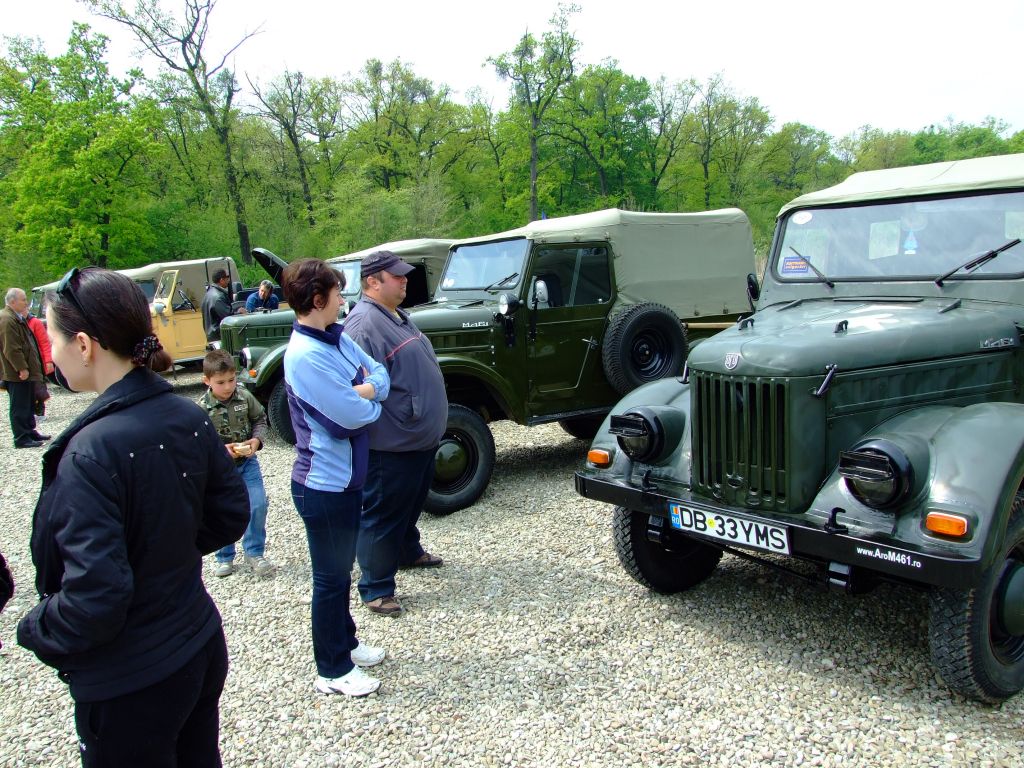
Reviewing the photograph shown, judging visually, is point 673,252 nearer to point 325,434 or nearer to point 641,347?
point 641,347

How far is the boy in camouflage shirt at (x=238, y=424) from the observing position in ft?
13.6

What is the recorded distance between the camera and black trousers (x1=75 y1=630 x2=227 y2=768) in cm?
156

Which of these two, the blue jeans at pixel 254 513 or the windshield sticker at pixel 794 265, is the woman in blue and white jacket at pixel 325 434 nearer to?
the blue jeans at pixel 254 513

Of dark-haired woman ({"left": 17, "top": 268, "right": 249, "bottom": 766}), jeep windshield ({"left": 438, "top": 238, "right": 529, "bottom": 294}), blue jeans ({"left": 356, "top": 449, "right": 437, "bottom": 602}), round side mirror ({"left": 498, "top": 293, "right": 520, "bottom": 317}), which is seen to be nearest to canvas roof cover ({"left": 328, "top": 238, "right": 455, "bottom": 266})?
jeep windshield ({"left": 438, "top": 238, "right": 529, "bottom": 294})

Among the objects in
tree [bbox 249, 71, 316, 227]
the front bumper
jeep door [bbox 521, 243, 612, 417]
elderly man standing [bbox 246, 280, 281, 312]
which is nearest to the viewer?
the front bumper

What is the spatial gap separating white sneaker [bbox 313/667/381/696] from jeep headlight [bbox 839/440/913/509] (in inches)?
82.7

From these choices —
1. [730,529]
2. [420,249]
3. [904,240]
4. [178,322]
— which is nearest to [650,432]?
[730,529]

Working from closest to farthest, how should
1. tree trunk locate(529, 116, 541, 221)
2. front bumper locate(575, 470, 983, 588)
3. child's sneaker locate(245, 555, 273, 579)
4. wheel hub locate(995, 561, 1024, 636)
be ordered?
front bumper locate(575, 470, 983, 588) → wheel hub locate(995, 561, 1024, 636) → child's sneaker locate(245, 555, 273, 579) → tree trunk locate(529, 116, 541, 221)

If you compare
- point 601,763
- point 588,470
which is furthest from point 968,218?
point 601,763

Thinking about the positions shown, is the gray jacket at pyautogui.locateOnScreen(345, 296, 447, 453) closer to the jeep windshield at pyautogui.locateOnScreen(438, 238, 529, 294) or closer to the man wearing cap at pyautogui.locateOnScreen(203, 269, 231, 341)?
the jeep windshield at pyautogui.locateOnScreen(438, 238, 529, 294)

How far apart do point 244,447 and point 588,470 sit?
189 centimetres

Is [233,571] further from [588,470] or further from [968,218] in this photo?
[968,218]

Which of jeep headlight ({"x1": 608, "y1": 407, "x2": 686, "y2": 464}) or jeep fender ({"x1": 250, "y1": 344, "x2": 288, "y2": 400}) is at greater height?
jeep headlight ({"x1": 608, "y1": 407, "x2": 686, "y2": 464})

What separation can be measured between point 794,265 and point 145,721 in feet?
13.1
